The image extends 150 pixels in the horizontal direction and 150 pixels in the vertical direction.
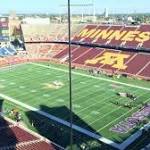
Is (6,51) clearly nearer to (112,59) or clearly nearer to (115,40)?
(115,40)

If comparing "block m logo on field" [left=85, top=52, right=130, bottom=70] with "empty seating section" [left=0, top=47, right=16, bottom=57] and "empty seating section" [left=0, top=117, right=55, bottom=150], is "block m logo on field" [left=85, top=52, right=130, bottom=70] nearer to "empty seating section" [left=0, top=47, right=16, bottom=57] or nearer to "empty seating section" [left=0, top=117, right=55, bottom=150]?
"empty seating section" [left=0, top=47, right=16, bottom=57]

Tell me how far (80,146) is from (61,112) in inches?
398

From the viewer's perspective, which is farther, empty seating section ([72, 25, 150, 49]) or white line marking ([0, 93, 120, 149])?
empty seating section ([72, 25, 150, 49])

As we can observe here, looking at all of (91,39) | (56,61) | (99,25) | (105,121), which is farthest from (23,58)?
(105,121)

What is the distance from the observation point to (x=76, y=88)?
52.6m

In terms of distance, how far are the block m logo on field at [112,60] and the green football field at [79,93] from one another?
5.95 metres

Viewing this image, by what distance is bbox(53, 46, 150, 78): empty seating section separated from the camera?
63281 millimetres

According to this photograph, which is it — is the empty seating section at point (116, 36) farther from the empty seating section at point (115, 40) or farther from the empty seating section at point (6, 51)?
the empty seating section at point (6, 51)

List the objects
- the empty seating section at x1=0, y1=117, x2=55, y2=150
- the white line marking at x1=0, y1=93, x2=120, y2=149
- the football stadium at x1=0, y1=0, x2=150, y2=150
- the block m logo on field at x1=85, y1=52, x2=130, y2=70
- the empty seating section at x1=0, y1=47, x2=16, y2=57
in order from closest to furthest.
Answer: the empty seating section at x1=0, y1=117, x2=55, y2=150 < the football stadium at x1=0, y1=0, x2=150, y2=150 < the white line marking at x1=0, y1=93, x2=120, y2=149 < the block m logo on field at x1=85, y1=52, x2=130, y2=70 < the empty seating section at x1=0, y1=47, x2=16, y2=57

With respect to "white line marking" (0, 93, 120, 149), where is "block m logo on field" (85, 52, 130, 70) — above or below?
above

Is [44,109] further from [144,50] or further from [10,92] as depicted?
[144,50]

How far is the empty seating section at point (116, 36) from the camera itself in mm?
72644

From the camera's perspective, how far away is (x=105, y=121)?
3894 centimetres

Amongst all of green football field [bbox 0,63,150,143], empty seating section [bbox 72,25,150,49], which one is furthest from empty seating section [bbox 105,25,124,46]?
green football field [bbox 0,63,150,143]
